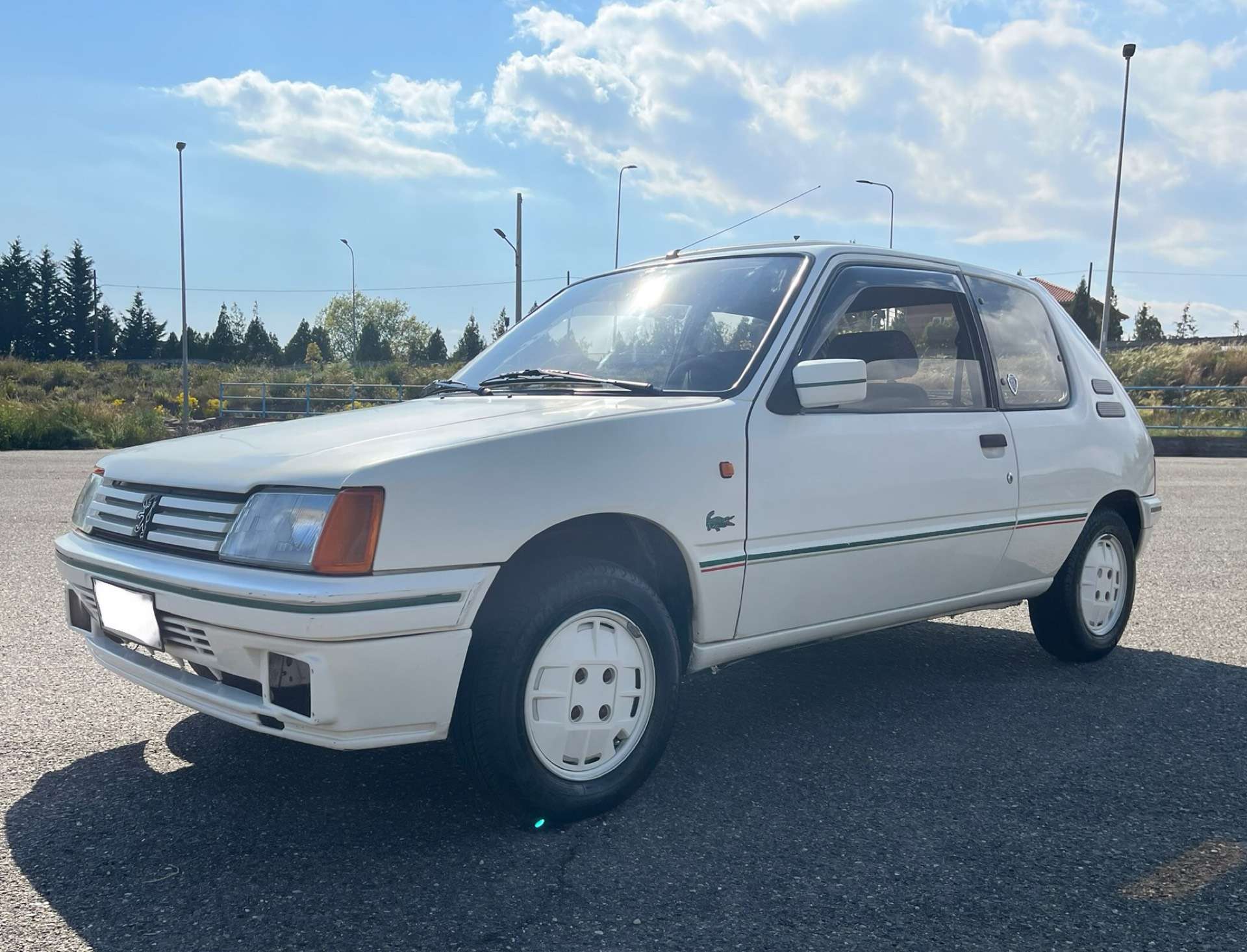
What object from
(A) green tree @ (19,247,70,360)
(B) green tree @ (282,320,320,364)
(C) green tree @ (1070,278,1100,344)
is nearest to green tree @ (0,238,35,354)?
(A) green tree @ (19,247,70,360)

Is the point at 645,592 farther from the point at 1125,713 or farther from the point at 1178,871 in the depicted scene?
the point at 1125,713

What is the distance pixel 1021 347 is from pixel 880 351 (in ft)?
3.34

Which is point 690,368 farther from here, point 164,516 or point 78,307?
point 78,307

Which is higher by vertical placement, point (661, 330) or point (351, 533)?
point (661, 330)

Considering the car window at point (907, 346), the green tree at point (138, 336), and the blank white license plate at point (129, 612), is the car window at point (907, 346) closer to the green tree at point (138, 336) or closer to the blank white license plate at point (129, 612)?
the blank white license plate at point (129, 612)

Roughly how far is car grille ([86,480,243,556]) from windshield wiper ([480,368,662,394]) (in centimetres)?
129

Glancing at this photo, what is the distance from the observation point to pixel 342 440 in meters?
3.04

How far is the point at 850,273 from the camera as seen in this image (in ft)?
13.2

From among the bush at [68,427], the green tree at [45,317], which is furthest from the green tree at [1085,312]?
the green tree at [45,317]

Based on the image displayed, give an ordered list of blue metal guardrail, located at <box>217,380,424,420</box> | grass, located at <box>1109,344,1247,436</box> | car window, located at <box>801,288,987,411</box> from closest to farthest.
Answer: car window, located at <box>801,288,987,411</box> → grass, located at <box>1109,344,1247,436</box> → blue metal guardrail, located at <box>217,380,424,420</box>

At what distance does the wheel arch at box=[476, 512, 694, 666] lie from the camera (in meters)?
2.97

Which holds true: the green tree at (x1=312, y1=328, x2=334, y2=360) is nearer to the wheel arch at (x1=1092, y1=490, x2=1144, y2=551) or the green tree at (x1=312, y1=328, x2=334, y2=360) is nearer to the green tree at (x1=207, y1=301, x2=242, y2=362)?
the green tree at (x1=207, y1=301, x2=242, y2=362)

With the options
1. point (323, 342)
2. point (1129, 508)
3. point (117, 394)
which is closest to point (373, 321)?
point (323, 342)

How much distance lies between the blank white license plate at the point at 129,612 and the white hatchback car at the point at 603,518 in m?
0.01
